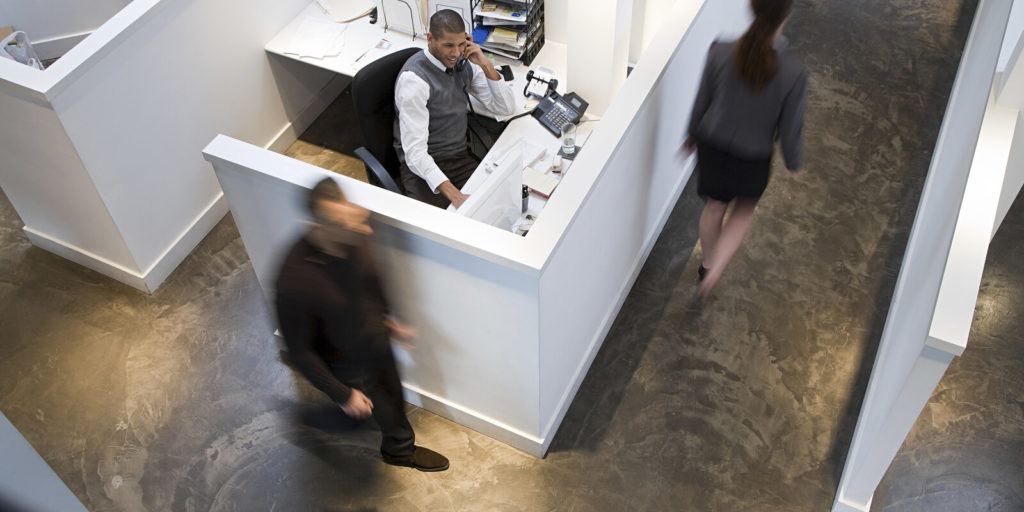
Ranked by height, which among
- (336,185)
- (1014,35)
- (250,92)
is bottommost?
(250,92)

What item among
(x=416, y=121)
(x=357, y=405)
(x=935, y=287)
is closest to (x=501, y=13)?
(x=416, y=121)

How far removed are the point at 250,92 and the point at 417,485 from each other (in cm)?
219

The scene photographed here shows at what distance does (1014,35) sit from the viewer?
11.5 ft

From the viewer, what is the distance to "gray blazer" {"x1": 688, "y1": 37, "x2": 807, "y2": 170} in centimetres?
296

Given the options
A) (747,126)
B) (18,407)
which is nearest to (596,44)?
(747,126)

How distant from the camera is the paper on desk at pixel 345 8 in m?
4.38

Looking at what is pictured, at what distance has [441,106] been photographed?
11.6ft

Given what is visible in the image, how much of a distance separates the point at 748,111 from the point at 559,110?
94 centimetres

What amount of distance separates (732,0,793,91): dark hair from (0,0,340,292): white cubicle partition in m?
2.42

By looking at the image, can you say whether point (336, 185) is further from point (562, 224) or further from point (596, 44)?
point (596, 44)

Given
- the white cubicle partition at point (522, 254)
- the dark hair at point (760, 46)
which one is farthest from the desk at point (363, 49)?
the dark hair at point (760, 46)

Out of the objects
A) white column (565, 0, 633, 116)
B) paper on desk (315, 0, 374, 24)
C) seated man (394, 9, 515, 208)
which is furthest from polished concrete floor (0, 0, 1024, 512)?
paper on desk (315, 0, 374, 24)

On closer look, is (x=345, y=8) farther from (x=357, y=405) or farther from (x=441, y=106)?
(x=357, y=405)

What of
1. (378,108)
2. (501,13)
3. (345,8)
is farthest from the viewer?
(345,8)
